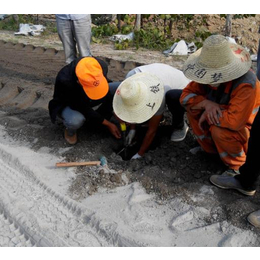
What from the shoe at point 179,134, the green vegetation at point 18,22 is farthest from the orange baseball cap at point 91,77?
the green vegetation at point 18,22

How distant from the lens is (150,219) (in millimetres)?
2418

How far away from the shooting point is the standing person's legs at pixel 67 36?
4.59 m

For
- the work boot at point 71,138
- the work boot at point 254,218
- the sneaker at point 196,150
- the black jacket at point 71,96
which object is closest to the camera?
the work boot at point 254,218

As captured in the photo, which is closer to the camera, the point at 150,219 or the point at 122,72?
the point at 150,219

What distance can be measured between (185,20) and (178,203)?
7304 mm

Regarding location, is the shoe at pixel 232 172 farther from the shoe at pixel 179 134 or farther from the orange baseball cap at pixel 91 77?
the orange baseball cap at pixel 91 77

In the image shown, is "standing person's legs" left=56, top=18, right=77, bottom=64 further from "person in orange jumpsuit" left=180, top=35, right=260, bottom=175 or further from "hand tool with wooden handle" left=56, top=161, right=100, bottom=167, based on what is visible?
"person in orange jumpsuit" left=180, top=35, right=260, bottom=175

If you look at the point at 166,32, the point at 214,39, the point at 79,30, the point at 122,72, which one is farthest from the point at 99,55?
the point at 214,39

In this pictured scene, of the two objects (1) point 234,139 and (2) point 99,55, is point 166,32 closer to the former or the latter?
(2) point 99,55

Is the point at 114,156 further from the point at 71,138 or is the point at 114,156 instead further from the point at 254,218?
the point at 254,218

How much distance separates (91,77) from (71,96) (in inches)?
17.6

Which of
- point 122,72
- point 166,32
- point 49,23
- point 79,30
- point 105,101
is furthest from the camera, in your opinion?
point 49,23

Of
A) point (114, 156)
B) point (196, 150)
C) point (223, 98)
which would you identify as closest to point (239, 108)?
point (223, 98)

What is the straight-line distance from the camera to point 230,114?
2.43m
